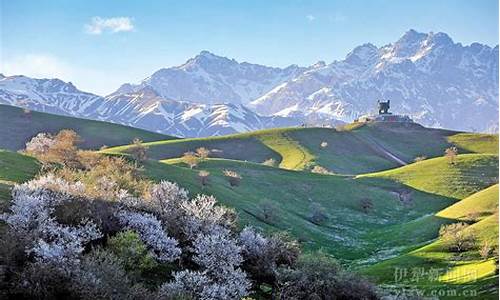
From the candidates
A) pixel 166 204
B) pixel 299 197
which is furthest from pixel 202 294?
pixel 299 197

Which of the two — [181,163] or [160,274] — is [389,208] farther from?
[160,274]

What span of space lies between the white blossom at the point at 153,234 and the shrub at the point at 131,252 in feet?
5.29

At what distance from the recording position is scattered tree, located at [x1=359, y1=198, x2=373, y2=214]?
4970 inches

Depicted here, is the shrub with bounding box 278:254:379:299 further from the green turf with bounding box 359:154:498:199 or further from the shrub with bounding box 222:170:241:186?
the green turf with bounding box 359:154:498:199

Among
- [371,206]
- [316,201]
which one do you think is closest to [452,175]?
[371,206]

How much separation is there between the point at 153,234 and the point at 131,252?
3.56 metres

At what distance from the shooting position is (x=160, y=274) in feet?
121

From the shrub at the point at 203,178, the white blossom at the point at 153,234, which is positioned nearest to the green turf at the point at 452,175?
the shrub at the point at 203,178

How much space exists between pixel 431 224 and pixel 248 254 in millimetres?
70498

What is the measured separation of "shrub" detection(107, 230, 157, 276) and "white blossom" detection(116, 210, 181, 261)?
161cm

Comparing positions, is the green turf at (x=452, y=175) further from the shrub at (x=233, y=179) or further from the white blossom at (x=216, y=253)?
the white blossom at (x=216, y=253)

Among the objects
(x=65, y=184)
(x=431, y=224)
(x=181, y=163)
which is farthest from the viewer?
(x=181, y=163)

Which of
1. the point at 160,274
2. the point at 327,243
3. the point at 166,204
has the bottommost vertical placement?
the point at 327,243

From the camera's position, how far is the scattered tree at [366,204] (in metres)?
126
